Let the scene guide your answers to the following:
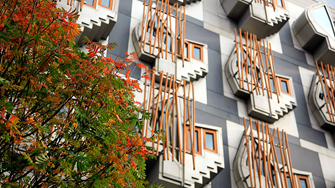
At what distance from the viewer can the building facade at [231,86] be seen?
275 inches

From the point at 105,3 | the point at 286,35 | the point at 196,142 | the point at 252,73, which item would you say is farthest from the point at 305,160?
the point at 105,3

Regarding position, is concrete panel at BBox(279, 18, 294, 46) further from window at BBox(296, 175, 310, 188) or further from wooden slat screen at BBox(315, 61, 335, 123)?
window at BBox(296, 175, 310, 188)

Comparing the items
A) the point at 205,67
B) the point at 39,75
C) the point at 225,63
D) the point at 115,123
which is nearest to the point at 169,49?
the point at 205,67

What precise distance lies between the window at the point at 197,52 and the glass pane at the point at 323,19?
17.7 feet

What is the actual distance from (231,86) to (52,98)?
706 centimetres

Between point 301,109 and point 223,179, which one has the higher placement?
point 301,109

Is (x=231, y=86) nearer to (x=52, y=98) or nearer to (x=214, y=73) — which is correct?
(x=214, y=73)

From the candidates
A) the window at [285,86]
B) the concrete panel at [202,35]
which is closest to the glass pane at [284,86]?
the window at [285,86]

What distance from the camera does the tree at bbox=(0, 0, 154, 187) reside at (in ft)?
9.78

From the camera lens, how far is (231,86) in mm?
9531

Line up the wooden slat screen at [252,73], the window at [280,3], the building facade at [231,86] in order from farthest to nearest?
the window at [280,3]
the wooden slat screen at [252,73]
the building facade at [231,86]

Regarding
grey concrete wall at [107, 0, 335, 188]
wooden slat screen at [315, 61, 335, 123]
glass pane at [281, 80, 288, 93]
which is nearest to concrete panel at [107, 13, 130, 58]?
grey concrete wall at [107, 0, 335, 188]

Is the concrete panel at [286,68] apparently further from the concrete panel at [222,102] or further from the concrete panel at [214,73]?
the concrete panel at [222,102]

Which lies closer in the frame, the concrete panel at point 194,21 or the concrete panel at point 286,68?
the concrete panel at point 194,21
